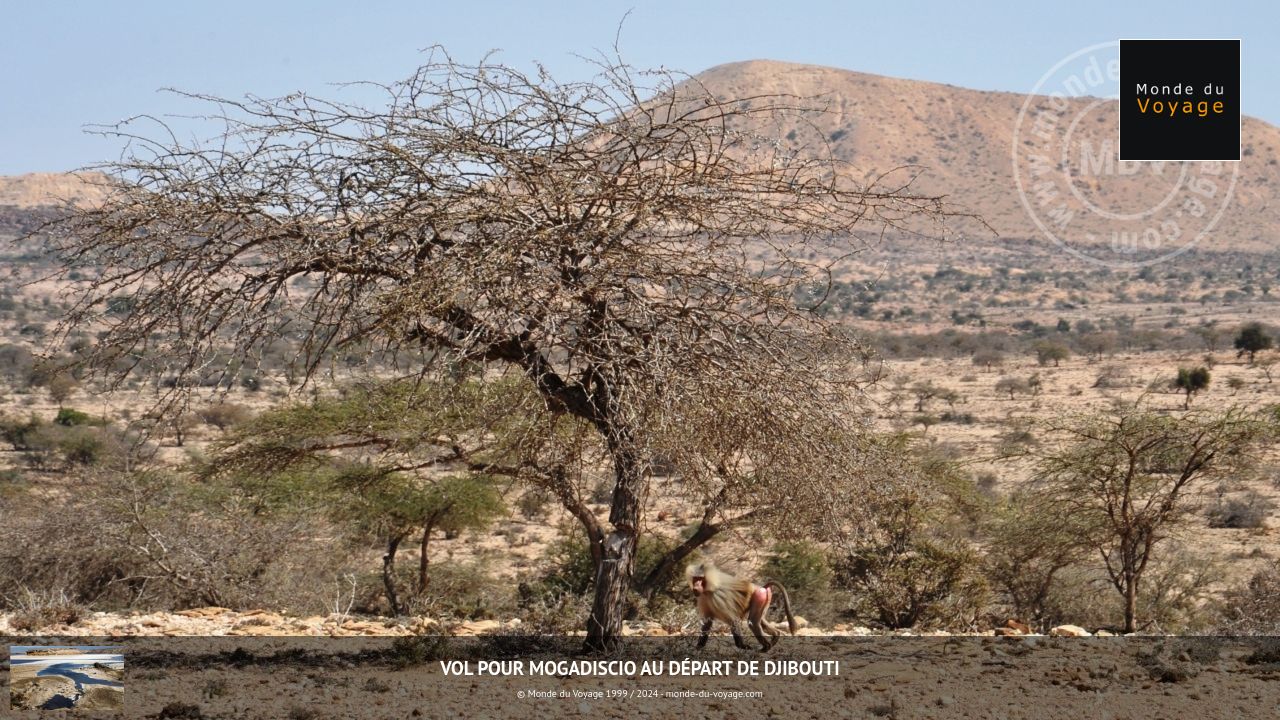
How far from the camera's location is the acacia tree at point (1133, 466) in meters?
12.1

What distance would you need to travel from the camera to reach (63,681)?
6836 millimetres

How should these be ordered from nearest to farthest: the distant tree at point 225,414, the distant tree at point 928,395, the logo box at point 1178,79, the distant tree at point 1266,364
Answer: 1. the logo box at point 1178,79
2. the distant tree at point 225,414
3. the distant tree at point 928,395
4. the distant tree at point 1266,364

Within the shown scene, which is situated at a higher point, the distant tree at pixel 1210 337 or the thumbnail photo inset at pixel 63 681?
the thumbnail photo inset at pixel 63 681

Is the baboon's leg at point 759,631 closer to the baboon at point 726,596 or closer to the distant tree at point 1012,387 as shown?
the baboon at point 726,596

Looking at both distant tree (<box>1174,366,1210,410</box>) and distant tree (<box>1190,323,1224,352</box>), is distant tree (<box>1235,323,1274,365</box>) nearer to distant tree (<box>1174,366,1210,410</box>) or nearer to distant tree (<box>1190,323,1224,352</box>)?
distant tree (<box>1190,323,1224,352</box>)

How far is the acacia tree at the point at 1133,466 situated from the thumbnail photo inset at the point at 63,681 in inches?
345

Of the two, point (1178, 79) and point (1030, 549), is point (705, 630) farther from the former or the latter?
point (1178, 79)

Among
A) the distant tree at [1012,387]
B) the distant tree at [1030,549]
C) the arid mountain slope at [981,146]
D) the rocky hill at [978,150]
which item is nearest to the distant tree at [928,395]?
the distant tree at [1012,387]

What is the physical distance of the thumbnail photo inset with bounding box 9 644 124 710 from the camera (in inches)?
261

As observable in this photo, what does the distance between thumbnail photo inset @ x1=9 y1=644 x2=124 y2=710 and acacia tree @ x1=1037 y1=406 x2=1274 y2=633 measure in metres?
8.76

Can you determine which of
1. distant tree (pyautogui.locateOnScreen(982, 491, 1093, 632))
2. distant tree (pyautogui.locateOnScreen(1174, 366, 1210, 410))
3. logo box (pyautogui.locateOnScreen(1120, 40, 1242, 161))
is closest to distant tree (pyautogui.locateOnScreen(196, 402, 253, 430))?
distant tree (pyautogui.locateOnScreen(982, 491, 1093, 632))

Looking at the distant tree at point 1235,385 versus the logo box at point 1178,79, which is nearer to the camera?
the logo box at point 1178,79

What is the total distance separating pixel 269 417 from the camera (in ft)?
43.2

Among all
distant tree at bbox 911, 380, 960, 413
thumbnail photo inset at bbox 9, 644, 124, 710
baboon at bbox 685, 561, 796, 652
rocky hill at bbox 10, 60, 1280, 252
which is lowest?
distant tree at bbox 911, 380, 960, 413
